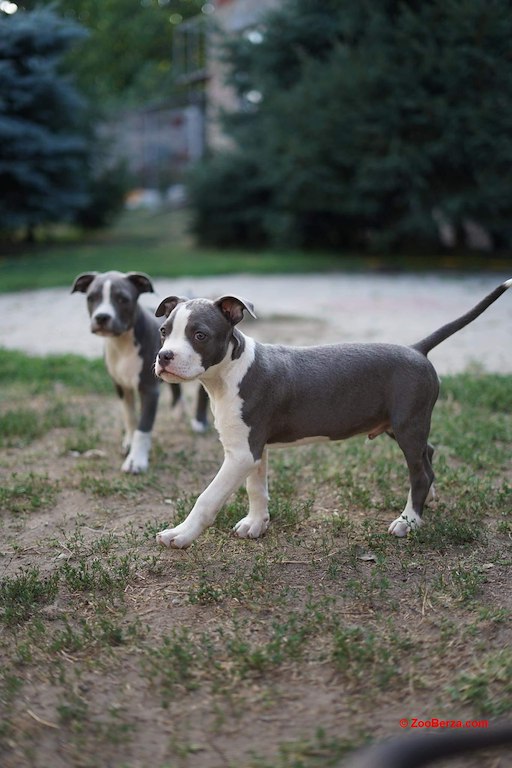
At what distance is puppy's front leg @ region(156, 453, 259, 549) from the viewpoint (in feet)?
12.1

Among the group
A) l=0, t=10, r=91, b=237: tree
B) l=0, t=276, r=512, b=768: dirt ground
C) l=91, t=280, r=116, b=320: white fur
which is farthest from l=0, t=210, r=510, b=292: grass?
l=0, t=276, r=512, b=768: dirt ground

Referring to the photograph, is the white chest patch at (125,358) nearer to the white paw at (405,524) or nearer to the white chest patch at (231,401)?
the white chest patch at (231,401)

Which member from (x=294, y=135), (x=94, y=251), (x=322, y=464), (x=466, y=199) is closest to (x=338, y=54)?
(x=294, y=135)

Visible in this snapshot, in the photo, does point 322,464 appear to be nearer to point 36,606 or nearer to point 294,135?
point 36,606

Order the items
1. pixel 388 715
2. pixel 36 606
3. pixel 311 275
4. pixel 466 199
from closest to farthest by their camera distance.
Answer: pixel 388 715, pixel 36 606, pixel 466 199, pixel 311 275

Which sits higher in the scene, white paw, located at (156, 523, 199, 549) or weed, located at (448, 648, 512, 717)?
white paw, located at (156, 523, 199, 549)

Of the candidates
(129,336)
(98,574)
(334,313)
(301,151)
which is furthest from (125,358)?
(301,151)

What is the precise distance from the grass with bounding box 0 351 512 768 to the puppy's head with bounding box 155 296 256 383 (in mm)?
942

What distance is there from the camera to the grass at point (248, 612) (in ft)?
8.40

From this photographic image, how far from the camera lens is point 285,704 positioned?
2.67 metres

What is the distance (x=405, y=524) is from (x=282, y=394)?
3.04ft

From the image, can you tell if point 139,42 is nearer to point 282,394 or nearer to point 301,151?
point 301,151

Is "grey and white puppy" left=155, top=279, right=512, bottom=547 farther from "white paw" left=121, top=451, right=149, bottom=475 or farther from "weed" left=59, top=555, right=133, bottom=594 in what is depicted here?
"white paw" left=121, top=451, right=149, bottom=475

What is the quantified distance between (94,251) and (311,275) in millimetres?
5850
